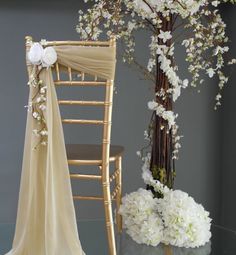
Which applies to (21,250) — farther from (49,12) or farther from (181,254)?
(49,12)

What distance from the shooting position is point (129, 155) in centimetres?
294

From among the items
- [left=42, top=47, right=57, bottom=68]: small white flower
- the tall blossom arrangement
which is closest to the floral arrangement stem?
the tall blossom arrangement

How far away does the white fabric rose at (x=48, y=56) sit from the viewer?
1.69 meters

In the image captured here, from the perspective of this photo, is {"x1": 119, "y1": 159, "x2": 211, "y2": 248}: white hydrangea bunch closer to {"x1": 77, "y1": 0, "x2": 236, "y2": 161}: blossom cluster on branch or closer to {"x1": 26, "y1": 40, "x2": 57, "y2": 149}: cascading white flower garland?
{"x1": 77, "y1": 0, "x2": 236, "y2": 161}: blossom cluster on branch

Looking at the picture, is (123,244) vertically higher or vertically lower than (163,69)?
lower

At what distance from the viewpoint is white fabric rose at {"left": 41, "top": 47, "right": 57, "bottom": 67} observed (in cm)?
169

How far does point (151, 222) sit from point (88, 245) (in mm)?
309

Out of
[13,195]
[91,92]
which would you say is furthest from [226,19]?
[13,195]

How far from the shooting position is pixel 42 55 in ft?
5.55

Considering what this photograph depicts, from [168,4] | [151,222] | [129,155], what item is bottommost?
[151,222]

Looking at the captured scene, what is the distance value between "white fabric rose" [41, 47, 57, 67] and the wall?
3.95 feet

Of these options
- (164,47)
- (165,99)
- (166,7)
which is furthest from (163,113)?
(166,7)

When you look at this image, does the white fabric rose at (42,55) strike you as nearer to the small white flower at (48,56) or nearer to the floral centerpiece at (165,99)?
the small white flower at (48,56)

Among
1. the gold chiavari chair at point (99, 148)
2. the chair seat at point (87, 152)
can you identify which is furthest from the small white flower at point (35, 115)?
the chair seat at point (87, 152)
